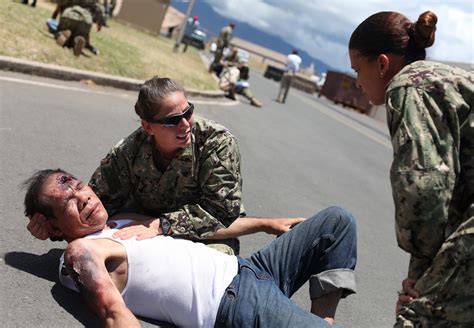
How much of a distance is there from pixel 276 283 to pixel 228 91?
12.8m

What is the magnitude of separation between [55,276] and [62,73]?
626 centimetres

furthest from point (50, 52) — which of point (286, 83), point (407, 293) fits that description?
point (286, 83)

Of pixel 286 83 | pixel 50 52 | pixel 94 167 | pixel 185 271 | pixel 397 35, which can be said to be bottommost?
pixel 94 167

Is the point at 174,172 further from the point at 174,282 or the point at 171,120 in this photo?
the point at 174,282

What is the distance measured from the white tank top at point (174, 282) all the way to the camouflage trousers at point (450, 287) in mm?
969

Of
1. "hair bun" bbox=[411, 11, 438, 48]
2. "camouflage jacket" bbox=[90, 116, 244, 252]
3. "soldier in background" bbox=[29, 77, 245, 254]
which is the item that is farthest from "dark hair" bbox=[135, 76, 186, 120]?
"hair bun" bbox=[411, 11, 438, 48]

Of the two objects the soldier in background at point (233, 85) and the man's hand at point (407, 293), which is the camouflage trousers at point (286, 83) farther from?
the man's hand at point (407, 293)

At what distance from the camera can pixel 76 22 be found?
11062mm

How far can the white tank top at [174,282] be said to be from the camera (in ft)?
8.41

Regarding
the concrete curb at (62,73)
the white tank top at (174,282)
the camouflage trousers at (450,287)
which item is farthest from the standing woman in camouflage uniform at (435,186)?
the concrete curb at (62,73)

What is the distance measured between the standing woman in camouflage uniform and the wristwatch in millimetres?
1314

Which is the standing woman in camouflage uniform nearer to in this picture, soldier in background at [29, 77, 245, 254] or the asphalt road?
soldier in background at [29, 77, 245, 254]

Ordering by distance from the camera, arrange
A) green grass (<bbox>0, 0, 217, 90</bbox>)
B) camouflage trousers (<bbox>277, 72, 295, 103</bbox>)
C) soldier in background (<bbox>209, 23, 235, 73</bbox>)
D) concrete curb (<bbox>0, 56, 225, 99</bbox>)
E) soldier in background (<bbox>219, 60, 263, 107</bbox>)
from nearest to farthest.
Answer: concrete curb (<bbox>0, 56, 225, 99</bbox>) < green grass (<bbox>0, 0, 217, 90</bbox>) < soldier in background (<bbox>219, 60, 263, 107</bbox>) < camouflage trousers (<bbox>277, 72, 295, 103</bbox>) < soldier in background (<bbox>209, 23, 235, 73</bbox>)

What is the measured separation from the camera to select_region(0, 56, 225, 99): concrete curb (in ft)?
25.5
